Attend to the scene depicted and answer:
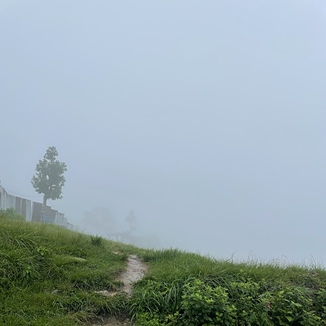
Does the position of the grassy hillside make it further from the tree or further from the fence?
the tree

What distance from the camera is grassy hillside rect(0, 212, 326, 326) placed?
3.67 m

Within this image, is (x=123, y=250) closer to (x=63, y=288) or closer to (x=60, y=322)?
(x=63, y=288)

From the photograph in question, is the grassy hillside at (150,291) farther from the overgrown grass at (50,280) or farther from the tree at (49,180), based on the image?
the tree at (49,180)

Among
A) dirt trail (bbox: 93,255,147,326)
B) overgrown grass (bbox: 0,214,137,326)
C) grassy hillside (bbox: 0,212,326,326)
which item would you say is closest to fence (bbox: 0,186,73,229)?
dirt trail (bbox: 93,255,147,326)

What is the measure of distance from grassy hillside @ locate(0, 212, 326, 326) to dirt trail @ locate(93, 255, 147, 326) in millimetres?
113

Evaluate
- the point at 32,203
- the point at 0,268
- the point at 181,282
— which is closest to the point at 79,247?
the point at 0,268

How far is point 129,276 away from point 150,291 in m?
1.10

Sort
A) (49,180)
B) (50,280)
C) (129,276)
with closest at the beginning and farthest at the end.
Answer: (50,280)
(129,276)
(49,180)

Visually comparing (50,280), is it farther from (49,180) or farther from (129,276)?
(49,180)

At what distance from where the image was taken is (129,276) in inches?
212

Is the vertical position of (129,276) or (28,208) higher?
(28,208)

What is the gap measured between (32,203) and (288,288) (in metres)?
20.9

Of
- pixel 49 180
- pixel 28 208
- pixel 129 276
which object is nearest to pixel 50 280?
pixel 129 276

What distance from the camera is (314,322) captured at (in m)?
3.77
